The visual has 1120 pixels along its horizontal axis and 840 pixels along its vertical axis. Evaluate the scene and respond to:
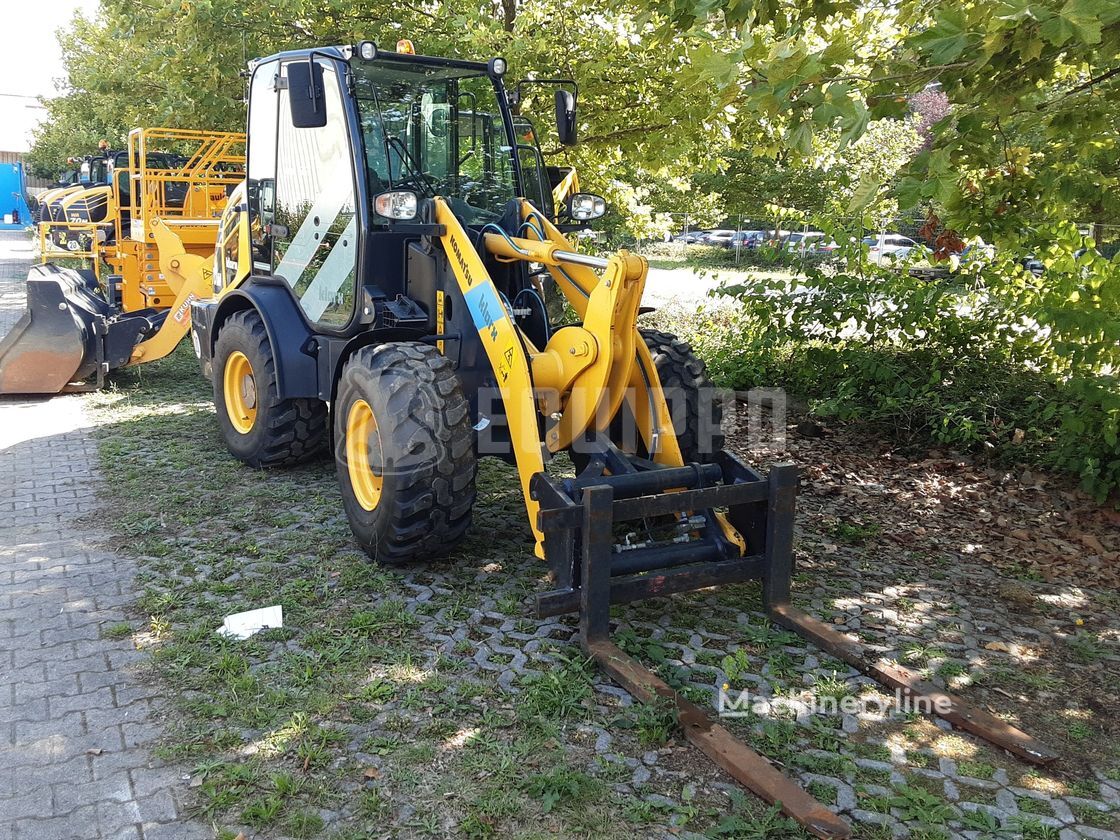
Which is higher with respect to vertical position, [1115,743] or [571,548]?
[571,548]

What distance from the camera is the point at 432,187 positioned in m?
5.93

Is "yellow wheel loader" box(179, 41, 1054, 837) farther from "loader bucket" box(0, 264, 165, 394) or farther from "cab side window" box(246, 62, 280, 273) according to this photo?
"loader bucket" box(0, 264, 165, 394)

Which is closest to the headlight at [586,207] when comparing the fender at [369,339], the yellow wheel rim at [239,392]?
the fender at [369,339]

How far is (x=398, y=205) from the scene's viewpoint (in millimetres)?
5332

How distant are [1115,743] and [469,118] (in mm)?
4750

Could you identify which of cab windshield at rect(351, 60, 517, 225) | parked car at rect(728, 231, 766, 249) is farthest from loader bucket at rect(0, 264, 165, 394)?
parked car at rect(728, 231, 766, 249)

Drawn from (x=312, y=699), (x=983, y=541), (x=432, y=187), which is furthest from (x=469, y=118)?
(x=983, y=541)

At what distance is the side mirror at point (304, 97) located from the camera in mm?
5320

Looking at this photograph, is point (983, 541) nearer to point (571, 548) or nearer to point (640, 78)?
point (571, 548)

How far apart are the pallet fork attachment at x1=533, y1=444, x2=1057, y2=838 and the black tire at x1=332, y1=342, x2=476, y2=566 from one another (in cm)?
52

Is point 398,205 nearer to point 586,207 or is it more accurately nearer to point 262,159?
point 586,207

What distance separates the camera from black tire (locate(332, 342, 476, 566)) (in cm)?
493

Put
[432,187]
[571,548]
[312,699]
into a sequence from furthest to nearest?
[432,187], [571,548], [312,699]

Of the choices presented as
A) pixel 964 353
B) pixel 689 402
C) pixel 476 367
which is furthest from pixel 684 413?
pixel 964 353
